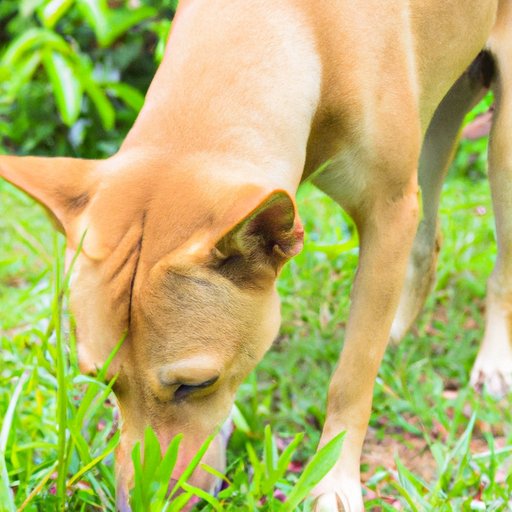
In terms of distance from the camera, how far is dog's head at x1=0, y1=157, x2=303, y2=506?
6.28ft

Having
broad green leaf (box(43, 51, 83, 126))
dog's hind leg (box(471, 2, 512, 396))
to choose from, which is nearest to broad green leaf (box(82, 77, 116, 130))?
broad green leaf (box(43, 51, 83, 126))

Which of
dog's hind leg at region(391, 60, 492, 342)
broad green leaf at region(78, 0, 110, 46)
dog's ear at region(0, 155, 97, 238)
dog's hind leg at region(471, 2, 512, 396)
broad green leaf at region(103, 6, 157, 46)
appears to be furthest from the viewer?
broad green leaf at region(103, 6, 157, 46)

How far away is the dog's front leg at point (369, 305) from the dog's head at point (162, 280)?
0.48 metres

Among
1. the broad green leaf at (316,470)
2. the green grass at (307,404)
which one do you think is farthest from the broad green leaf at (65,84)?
the broad green leaf at (316,470)

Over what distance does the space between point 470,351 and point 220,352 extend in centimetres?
162

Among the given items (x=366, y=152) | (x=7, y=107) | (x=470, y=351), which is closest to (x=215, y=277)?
(x=366, y=152)

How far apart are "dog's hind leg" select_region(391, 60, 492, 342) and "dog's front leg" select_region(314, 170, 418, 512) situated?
2.73 ft

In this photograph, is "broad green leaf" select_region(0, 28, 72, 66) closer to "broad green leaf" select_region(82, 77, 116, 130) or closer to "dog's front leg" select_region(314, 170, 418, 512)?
"broad green leaf" select_region(82, 77, 116, 130)

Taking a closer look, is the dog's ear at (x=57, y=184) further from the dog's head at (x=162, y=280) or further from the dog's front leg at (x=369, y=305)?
the dog's front leg at (x=369, y=305)

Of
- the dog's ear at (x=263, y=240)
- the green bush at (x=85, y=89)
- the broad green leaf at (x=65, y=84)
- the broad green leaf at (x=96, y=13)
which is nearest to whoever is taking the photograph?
the dog's ear at (x=263, y=240)

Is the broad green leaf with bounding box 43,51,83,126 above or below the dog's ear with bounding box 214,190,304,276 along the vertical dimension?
below

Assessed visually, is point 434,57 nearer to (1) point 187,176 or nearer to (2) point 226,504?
(1) point 187,176

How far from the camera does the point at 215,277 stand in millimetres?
1962

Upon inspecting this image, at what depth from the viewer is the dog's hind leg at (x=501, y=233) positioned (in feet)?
9.68
